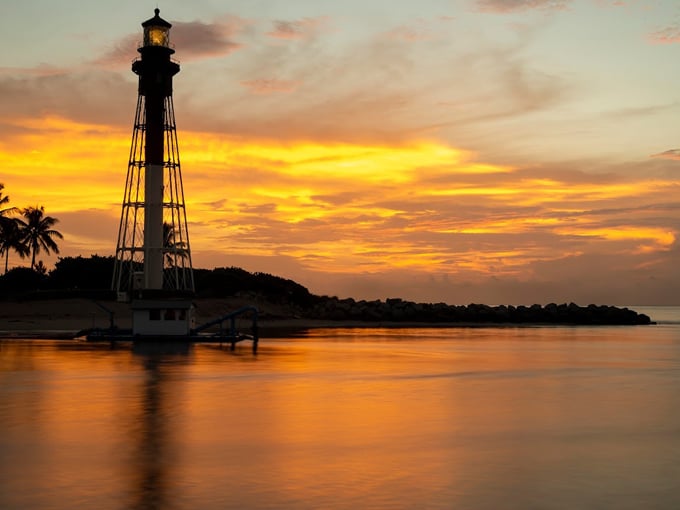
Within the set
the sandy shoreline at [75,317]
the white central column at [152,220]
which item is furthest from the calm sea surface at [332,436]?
the sandy shoreline at [75,317]

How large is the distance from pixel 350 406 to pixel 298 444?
22.8 ft

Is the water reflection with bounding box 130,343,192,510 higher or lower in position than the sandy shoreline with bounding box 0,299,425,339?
lower

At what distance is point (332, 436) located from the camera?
21.2 meters

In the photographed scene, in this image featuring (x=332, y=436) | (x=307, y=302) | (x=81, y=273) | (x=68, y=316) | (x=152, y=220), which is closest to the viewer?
(x=332, y=436)

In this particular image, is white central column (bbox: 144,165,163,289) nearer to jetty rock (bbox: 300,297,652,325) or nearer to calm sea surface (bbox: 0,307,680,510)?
calm sea surface (bbox: 0,307,680,510)

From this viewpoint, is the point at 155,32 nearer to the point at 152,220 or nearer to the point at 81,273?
the point at 152,220

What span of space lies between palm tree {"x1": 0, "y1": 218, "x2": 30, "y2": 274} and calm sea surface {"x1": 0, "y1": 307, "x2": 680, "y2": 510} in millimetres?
55307

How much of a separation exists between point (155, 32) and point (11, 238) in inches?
1410

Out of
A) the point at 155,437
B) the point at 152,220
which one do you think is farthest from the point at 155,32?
the point at 155,437

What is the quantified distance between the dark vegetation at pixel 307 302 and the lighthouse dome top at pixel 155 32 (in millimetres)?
39117

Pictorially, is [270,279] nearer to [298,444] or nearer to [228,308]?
[228,308]

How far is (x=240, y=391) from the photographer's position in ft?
99.7

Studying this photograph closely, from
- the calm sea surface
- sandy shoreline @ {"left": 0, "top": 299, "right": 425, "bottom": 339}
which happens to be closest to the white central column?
sandy shoreline @ {"left": 0, "top": 299, "right": 425, "bottom": 339}

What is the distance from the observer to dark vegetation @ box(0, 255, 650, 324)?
106750 mm
